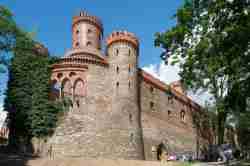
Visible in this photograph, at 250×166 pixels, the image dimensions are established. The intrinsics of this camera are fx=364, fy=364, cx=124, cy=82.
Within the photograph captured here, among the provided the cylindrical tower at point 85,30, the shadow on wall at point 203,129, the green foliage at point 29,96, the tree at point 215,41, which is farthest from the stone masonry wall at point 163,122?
the tree at point 215,41

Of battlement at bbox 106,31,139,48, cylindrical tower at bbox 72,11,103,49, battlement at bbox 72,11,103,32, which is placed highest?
battlement at bbox 72,11,103,32

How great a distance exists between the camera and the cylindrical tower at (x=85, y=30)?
43625mm

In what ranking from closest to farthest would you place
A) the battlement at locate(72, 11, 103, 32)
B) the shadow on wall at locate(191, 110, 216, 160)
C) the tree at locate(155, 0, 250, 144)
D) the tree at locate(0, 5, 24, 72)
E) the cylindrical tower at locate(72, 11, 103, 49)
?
the tree at locate(155, 0, 250, 144) < the tree at locate(0, 5, 24, 72) < the shadow on wall at locate(191, 110, 216, 160) < the cylindrical tower at locate(72, 11, 103, 49) < the battlement at locate(72, 11, 103, 32)

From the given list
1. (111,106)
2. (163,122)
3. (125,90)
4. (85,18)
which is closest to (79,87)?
(111,106)

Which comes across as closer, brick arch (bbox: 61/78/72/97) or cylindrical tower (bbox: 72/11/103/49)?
brick arch (bbox: 61/78/72/97)

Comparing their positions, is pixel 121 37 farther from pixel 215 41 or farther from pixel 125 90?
pixel 215 41

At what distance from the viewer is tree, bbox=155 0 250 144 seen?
13.9 m

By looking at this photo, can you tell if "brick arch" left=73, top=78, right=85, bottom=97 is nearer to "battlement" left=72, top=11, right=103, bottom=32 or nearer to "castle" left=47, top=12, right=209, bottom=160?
"castle" left=47, top=12, right=209, bottom=160

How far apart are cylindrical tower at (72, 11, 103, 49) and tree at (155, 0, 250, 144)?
2654cm

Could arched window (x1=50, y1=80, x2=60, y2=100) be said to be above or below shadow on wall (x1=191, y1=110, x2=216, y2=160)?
above

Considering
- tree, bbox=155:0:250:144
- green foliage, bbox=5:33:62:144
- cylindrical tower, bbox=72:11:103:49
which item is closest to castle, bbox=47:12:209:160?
green foliage, bbox=5:33:62:144

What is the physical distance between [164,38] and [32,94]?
15.2 m

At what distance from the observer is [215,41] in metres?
15.0

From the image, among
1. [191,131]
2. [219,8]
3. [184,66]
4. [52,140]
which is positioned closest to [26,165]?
[52,140]
